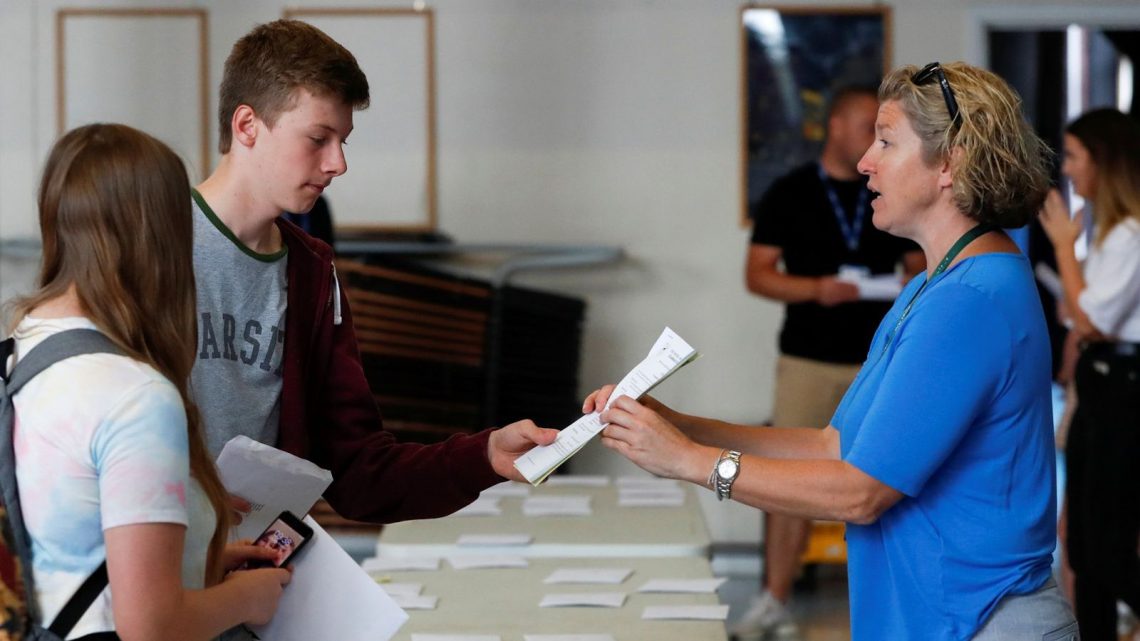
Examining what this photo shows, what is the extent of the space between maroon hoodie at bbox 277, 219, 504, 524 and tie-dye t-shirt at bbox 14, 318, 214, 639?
788 millimetres

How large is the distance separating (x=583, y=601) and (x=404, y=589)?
1.35 ft

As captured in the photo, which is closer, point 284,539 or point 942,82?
point 284,539

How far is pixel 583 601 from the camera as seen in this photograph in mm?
2807

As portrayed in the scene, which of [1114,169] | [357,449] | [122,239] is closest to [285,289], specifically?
[357,449]

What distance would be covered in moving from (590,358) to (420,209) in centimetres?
108

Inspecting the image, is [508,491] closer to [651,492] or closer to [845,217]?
[651,492]

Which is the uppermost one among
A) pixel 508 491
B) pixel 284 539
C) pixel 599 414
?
pixel 599 414

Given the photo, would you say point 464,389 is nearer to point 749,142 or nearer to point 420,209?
point 420,209

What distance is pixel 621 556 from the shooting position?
331 centimetres

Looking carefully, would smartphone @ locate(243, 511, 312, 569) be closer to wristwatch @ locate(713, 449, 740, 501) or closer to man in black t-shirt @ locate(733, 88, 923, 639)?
wristwatch @ locate(713, 449, 740, 501)

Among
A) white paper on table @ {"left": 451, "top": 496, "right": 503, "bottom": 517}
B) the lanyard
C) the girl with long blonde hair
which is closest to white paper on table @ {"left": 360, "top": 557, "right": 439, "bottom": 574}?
white paper on table @ {"left": 451, "top": 496, "right": 503, "bottom": 517}

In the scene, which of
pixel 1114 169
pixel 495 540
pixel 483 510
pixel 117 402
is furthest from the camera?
pixel 1114 169

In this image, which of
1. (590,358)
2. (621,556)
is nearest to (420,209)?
(590,358)

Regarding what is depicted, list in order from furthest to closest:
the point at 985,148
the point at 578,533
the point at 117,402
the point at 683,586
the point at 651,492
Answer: the point at 651,492, the point at 578,533, the point at 683,586, the point at 985,148, the point at 117,402
